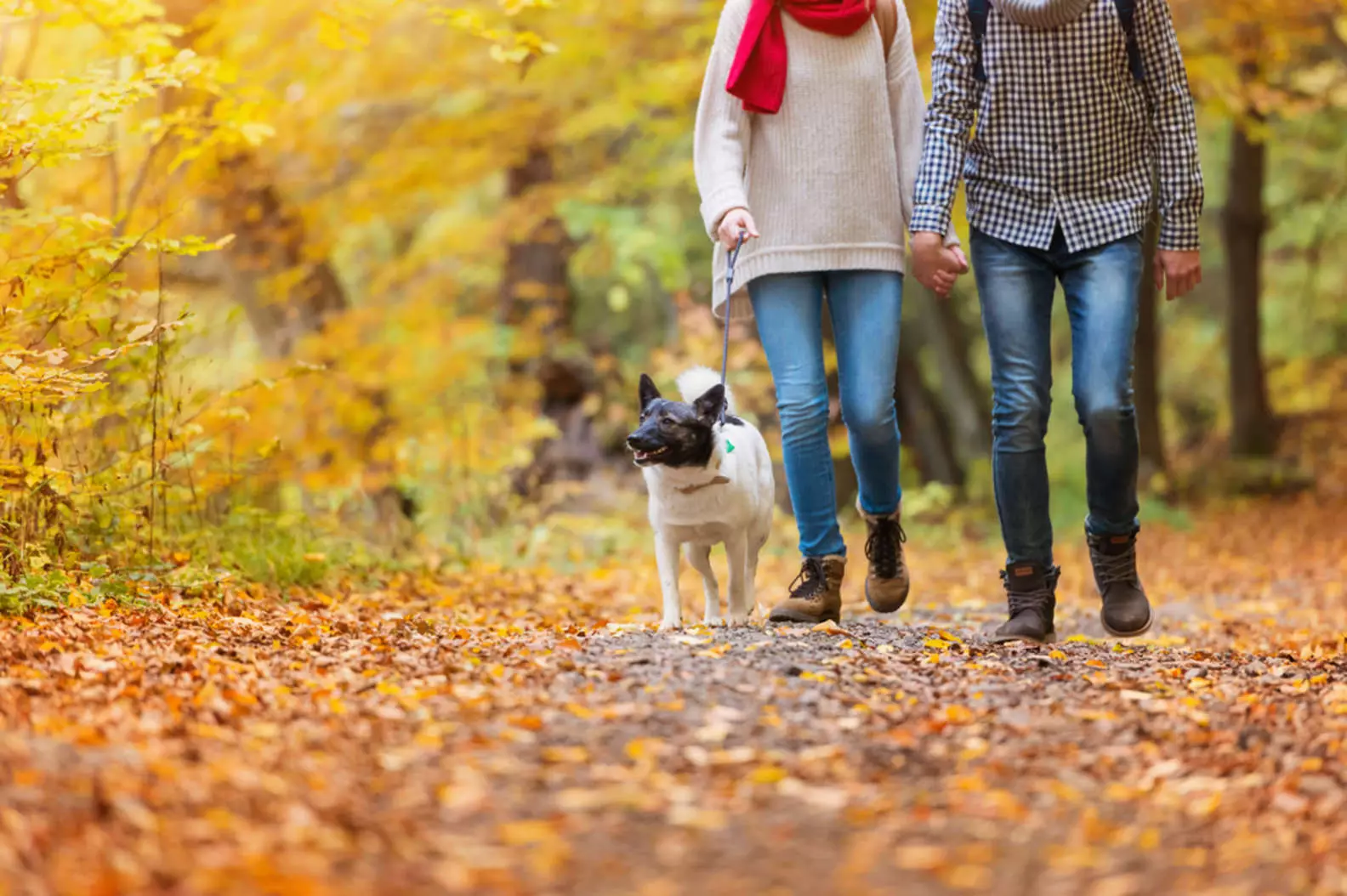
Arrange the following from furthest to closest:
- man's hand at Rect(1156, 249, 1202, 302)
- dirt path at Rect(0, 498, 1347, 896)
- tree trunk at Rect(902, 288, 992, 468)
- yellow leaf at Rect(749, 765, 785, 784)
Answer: tree trunk at Rect(902, 288, 992, 468) < man's hand at Rect(1156, 249, 1202, 302) < yellow leaf at Rect(749, 765, 785, 784) < dirt path at Rect(0, 498, 1347, 896)

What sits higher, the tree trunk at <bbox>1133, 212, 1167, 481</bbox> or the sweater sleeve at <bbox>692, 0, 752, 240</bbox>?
the sweater sleeve at <bbox>692, 0, 752, 240</bbox>

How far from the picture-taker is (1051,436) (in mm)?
18562

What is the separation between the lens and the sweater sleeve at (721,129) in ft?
15.8

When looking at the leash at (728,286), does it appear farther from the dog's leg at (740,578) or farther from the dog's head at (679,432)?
the dog's leg at (740,578)

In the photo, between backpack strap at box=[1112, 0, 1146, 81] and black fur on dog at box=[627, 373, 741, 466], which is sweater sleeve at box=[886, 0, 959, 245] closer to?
backpack strap at box=[1112, 0, 1146, 81]

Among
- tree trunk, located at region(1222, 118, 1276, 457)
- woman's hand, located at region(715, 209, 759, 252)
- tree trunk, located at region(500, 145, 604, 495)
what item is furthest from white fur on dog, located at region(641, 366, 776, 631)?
tree trunk, located at region(1222, 118, 1276, 457)

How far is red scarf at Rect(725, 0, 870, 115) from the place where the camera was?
4.75 m

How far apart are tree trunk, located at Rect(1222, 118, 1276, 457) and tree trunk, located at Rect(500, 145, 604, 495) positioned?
23.3 feet

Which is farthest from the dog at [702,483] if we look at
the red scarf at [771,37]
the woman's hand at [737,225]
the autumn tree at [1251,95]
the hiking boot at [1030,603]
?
the autumn tree at [1251,95]

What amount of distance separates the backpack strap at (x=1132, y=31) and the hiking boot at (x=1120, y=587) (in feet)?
5.34

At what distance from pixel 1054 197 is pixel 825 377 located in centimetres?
100

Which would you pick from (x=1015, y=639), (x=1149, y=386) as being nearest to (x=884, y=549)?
(x=1015, y=639)

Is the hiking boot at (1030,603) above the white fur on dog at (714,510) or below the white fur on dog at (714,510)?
below

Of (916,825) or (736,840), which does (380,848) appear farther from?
(916,825)
